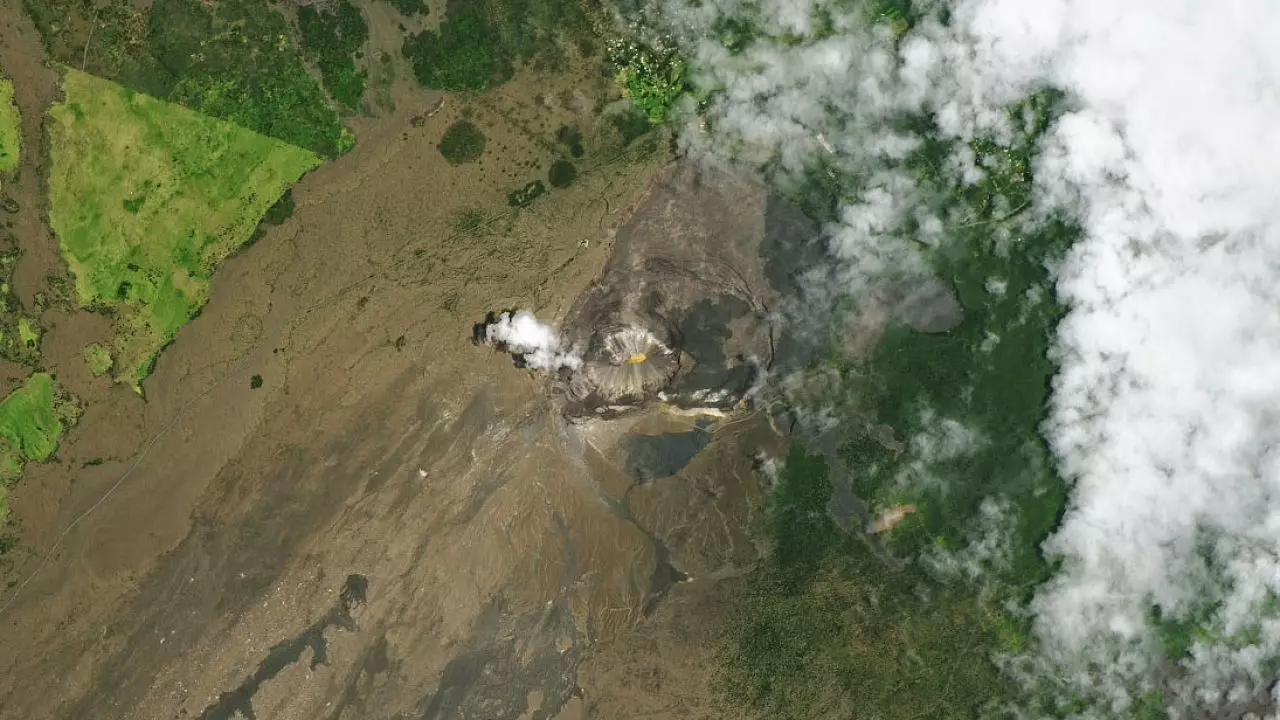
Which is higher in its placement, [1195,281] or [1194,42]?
[1194,42]

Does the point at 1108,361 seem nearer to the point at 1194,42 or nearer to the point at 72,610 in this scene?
the point at 1194,42

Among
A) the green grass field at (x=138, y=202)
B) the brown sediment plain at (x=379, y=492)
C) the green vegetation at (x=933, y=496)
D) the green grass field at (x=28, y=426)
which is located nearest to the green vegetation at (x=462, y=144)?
the brown sediment plain at (x=379, y=492)

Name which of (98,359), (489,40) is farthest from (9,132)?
(489,40)

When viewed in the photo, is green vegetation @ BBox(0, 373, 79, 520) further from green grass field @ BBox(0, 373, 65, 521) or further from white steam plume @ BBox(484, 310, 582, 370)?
white steam plume @ BBox(484, 310, 582, 370)

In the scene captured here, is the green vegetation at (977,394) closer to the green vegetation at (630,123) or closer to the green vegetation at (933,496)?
the green vegetation at (933,496)

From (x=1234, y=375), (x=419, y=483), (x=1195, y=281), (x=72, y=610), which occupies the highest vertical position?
(x=1195, y=281)

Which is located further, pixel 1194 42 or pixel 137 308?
pixel 137 308

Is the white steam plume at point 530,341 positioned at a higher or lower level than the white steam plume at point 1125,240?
lower

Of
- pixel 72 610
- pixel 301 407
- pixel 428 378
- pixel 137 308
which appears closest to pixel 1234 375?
pixel 428 378
